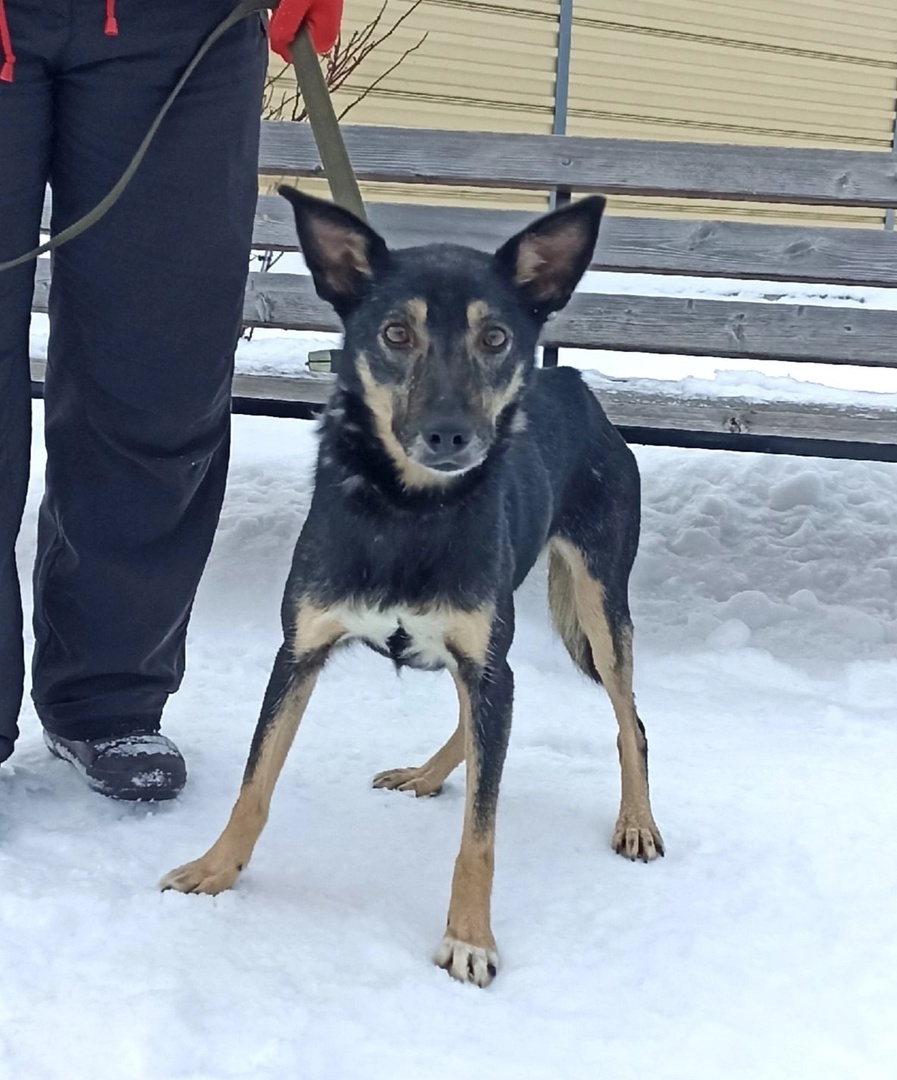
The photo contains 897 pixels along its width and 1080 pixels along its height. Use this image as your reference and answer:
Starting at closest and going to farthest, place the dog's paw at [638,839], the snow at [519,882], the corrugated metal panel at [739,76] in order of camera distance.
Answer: the snow at [519,882] → the dog's paw at [638,839] → the corrugated metal panel at [739,76]

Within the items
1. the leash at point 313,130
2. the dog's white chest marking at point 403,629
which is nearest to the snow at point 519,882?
the dog's white chest marking at point 403,629

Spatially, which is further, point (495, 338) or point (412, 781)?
point (412, 781)

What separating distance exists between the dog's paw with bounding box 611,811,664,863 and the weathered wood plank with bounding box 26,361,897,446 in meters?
1.60

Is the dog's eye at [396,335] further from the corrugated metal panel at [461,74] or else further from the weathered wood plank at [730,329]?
the corrugated metal panel at [461,74]

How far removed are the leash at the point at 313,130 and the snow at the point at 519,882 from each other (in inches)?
47.5

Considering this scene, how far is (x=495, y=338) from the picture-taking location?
2.28m

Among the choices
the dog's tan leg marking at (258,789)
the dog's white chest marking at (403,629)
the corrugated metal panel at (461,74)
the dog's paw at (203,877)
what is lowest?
the dog's paw at (203,877)

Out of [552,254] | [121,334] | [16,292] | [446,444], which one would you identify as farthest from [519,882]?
[16,292]

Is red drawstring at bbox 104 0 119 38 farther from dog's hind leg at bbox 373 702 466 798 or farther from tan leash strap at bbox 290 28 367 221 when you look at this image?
dog's hind leg at bbox 373 702 466 798

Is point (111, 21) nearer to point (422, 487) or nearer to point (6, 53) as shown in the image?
point (6, 53)

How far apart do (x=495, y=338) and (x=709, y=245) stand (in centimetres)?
200

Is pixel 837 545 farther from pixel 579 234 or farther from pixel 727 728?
pixel 579 234

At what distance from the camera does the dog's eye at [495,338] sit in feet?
7.43

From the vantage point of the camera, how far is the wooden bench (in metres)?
3.82
